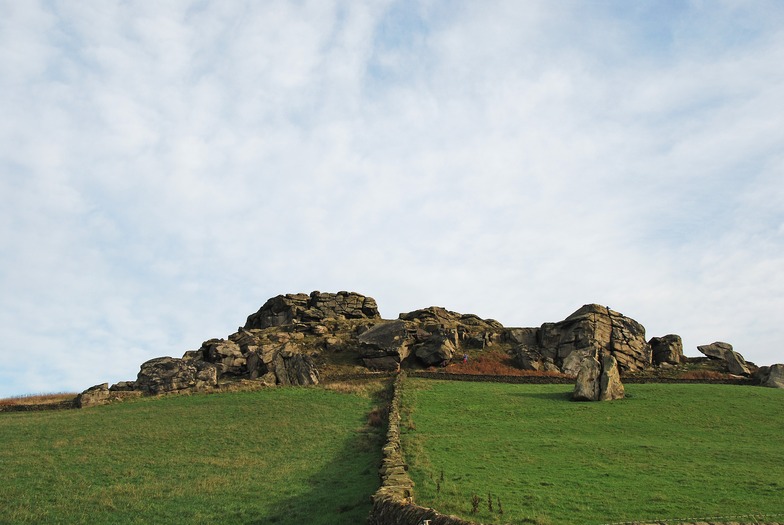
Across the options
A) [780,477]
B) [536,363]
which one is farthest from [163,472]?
[536,363]

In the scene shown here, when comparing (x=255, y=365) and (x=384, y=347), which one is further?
(x=384, y=347)

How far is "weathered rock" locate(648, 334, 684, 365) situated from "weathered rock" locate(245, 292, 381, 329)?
37.1 m

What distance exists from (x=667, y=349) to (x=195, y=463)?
56464mm

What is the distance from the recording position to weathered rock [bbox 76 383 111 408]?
50562 millimetres

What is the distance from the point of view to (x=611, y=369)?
46000mm

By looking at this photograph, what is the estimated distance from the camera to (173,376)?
5684cm

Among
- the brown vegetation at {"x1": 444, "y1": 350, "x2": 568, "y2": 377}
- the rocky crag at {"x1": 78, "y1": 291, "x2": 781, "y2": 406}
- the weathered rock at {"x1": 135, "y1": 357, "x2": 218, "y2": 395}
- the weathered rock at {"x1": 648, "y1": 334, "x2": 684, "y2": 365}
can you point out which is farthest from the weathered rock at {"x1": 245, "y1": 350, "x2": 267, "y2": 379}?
the weathered rock at {"x1": 648, "y1": 334, "x2": 684, "y2": 365}

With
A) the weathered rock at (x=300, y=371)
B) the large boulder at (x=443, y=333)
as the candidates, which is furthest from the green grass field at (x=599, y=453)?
the large boulder at (x=443, y=333)

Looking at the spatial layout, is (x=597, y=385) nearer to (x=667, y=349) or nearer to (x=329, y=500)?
(x=329, y=500)

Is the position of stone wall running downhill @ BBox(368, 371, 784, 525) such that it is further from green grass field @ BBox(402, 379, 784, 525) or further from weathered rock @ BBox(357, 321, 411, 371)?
weathered rock @ BBox(357, 321, 411, 371)

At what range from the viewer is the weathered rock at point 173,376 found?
55.7 metres

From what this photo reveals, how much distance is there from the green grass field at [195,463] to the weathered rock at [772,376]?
114 feet

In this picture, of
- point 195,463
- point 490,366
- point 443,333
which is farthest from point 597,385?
point 195,463

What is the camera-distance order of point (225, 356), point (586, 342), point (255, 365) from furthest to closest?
point (586, 342), point (225, 356), point (255, 365)
